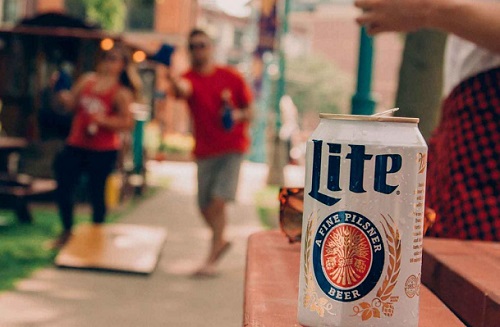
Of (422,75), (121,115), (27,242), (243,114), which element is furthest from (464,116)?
(27,242)

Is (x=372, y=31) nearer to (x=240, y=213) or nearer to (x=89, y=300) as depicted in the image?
(x=89, y=300)

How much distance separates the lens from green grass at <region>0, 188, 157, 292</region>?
6.03 m

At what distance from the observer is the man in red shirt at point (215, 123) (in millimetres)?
6172

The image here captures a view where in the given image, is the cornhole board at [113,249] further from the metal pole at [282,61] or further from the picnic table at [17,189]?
the metal pole at [282,61]

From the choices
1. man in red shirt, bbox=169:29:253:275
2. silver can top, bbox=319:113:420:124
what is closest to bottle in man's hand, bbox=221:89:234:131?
man in red shirt, bbox=169:29:253:275

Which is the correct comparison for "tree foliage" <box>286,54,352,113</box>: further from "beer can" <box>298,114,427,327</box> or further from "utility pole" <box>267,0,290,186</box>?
"beer can" <box>298,114,427,327</box>

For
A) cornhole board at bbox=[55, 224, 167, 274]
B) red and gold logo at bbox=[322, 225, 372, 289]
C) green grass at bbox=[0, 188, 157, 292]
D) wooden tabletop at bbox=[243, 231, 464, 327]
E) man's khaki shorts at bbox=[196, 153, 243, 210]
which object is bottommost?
green grass at bbox=[0, 188, 157, 292]

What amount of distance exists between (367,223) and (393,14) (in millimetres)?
864

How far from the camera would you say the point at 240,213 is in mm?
11609

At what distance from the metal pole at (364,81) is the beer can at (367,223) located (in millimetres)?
3500

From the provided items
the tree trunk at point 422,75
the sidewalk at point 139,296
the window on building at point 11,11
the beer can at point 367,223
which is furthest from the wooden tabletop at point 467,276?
the window on building at point 11,11

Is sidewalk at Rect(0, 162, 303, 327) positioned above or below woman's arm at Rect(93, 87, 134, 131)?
below

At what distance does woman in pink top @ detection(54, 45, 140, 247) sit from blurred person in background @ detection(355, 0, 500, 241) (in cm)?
512

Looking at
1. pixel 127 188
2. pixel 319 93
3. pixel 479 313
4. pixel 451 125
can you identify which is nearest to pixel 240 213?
pixel 127 188
